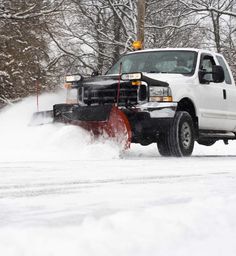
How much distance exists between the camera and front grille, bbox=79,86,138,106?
8312 millimetres

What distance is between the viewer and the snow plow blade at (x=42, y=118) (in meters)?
8.66

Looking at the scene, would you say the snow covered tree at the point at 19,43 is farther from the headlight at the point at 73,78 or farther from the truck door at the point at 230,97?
the headlight at the point at 73,78

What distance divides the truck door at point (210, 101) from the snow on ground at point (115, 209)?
2665 millimetres

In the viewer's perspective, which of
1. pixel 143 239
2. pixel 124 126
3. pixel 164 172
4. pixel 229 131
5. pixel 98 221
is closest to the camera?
pixel 143 239

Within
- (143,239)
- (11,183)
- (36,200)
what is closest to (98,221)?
(143,239)

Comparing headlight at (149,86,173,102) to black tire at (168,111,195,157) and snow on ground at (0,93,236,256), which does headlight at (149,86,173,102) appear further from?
snow on ground at (0,93,236,256)

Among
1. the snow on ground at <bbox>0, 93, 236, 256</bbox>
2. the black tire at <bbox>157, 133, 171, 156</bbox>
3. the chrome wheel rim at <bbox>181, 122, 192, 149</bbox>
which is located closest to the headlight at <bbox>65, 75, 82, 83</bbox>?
the black tire at <bbox>157, 133, 171, 156</bbox>

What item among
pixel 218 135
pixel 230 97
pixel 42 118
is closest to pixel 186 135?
pixel 218 135

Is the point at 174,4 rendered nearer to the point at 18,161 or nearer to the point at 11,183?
the point at 18,161

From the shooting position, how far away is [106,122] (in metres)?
7.99

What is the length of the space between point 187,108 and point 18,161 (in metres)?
3.31

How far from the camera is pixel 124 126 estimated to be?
798 centimetres

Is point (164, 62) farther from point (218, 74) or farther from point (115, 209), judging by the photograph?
point (115, 209)

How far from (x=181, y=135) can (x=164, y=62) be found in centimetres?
143
